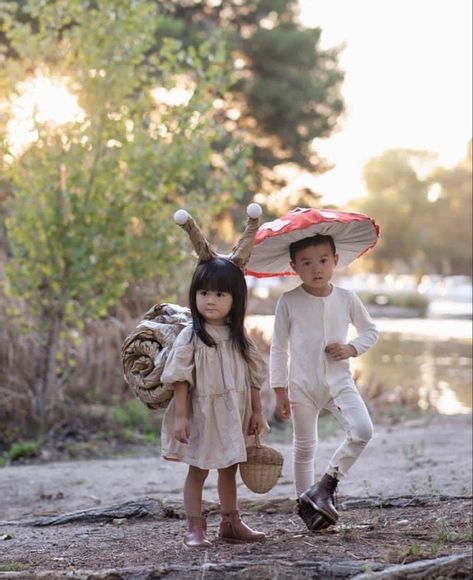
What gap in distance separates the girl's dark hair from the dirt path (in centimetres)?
93

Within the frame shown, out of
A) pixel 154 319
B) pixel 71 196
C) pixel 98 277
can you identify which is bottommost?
pixel 154 319

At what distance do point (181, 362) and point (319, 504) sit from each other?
965mm

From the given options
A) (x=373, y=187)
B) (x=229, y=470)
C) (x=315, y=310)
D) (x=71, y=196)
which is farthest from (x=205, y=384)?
(x=373, y=187)

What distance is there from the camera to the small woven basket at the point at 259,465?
15.6 feet

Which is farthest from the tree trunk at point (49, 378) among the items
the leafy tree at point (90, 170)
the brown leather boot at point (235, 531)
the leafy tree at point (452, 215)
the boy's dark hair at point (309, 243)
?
the leafy tree at point (452, 215)

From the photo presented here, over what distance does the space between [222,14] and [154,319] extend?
2496 centimetres

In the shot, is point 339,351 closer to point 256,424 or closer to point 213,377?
point 256,424

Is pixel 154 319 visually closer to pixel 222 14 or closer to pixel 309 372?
pixel 309 372

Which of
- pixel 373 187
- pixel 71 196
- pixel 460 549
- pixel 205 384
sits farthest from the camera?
pixel 373 187

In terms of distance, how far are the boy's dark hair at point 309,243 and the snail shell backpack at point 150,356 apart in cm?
68

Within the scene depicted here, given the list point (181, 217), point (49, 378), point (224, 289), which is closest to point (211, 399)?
point (224, 289)

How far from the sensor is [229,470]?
15.5 ft

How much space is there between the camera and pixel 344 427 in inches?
198

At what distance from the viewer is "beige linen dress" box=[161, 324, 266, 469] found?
4543 millimetres
